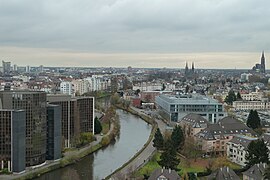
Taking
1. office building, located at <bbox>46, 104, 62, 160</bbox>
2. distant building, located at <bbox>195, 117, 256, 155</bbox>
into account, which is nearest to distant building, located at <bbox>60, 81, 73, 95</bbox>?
distant building, located at <bbox>195, 117, 256, 155</bbox>

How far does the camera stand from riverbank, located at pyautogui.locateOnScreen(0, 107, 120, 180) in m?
11.8

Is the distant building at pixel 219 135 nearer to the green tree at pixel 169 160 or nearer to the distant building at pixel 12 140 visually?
the green tree at pixel 169 160

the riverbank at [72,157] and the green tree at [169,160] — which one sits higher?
the green tree at [169,160]

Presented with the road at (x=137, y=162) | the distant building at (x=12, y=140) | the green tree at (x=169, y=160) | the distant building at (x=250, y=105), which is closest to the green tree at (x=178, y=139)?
the road at (x=137, y=162)

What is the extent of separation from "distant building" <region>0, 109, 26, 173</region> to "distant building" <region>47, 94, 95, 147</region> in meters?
3.02

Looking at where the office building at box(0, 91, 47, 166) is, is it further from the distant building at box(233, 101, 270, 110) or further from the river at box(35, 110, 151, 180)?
the distant building at box(233, 101, 270, 110)

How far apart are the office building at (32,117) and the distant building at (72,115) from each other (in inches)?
85.5

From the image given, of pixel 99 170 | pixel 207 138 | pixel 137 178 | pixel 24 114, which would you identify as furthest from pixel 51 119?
pixel 207 138

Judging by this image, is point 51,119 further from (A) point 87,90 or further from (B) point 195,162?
(A) point 87,90

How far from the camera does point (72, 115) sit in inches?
637

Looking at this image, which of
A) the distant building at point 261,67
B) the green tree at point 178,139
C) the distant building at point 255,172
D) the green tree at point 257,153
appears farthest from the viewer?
the distant building at point 261,67

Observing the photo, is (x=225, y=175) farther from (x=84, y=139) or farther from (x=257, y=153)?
(x=84, y=139)

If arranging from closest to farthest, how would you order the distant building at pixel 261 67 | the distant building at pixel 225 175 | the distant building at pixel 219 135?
1. the distant building at pixel 225 175
2. the distant building at pixel 219 135
3. the distant building at pixel 261 67

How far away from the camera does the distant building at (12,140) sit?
12125 millimetres
